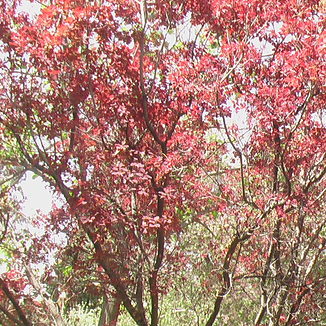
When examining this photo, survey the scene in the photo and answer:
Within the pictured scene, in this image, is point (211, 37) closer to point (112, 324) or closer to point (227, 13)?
point (227, 13)

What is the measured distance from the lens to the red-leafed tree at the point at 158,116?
5051mm

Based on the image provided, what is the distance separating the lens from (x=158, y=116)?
5336 millimetres

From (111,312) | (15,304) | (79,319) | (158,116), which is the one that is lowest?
(15,304)

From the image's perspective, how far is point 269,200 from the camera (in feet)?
17.4

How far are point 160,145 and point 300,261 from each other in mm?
2367

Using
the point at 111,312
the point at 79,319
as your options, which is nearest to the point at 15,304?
the point at 111,312

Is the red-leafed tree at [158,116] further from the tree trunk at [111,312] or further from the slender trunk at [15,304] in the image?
the tree trunk at [111,312]

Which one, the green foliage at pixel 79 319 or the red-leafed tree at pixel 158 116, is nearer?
the red-leafed tree at pixel 158 116

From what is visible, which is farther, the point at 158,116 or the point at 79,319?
the point at 79,319

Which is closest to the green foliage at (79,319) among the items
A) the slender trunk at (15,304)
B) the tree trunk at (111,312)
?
the tree trunk at (111,312)

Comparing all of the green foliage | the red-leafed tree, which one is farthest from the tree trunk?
the green foliage

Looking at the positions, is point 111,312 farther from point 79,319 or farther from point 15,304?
point 79,319

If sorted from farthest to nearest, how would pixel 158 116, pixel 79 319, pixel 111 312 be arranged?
pixel 79 319 → pixel 111 312 → pixel 158 116

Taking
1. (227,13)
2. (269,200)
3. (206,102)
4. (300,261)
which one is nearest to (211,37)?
(227,13)
